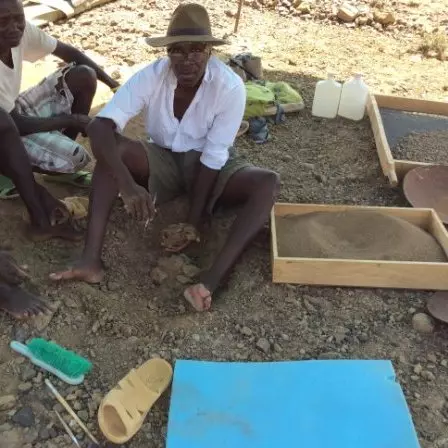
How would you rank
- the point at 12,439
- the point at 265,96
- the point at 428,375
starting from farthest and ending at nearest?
1. the point at 265,96
2. the point at 428,375
3. the point at 12,439

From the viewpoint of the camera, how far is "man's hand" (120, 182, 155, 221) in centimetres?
219

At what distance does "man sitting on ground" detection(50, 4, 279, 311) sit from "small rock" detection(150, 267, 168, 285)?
0.11 metres

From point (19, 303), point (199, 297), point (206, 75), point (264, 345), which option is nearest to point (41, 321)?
point (19, 303)

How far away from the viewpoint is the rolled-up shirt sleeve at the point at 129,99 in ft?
7.49

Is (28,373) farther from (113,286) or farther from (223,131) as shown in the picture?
(223,131)

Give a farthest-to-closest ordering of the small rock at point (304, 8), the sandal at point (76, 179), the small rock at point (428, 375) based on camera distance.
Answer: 1. the small rock at point (304, 8)
2. the sandal at point (76, 179)
3. the small rock at point (428, 375)

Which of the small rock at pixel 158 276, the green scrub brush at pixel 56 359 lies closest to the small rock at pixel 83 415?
the green scrub brush at pixel 56 359

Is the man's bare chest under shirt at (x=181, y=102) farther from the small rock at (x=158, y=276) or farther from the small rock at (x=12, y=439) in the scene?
the small rock at (x=12, y=439)

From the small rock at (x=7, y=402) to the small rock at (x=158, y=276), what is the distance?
72 centimetres

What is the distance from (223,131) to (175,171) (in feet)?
0.95

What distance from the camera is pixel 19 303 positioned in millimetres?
2113

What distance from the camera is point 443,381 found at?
203cm

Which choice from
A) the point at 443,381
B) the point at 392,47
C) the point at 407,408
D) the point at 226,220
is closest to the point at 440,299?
the point at 443,381

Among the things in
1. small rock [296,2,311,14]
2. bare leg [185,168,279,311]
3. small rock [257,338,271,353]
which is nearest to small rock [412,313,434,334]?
small rock [257,338,271,353]
